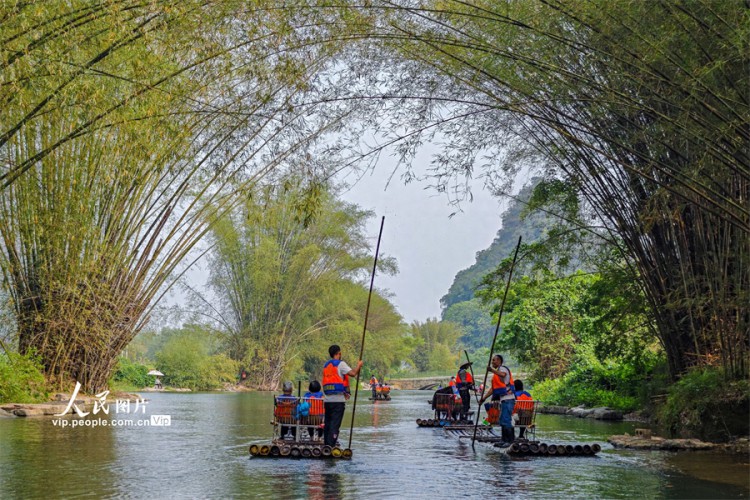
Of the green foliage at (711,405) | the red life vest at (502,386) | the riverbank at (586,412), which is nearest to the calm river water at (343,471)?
the red life vest at (502,386)

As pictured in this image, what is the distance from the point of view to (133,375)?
3962cm

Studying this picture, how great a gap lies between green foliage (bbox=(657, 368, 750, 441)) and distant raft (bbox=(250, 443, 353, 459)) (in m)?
5.26

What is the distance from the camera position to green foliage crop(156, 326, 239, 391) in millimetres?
39875

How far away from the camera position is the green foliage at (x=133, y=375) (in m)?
38.1

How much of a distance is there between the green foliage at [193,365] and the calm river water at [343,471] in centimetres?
2783

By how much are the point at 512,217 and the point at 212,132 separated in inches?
4056

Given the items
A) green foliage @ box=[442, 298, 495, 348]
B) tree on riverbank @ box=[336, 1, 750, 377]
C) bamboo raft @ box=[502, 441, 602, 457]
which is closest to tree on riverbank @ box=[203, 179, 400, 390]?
tree on riverbank @ box=[336, 1, 750, 377]

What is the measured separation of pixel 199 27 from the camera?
8078mm

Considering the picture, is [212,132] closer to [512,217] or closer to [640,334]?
[640,334]

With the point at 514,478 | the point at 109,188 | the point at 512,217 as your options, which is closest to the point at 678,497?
the point at 514,478

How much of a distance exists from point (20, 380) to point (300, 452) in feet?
29.8

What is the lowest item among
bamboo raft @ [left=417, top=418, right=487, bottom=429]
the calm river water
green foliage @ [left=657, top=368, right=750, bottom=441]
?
the calm river water

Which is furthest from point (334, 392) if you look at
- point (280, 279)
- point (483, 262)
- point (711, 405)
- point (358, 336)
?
point (483, 262)

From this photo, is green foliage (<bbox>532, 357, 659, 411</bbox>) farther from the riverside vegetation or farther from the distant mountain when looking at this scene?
the distant mountain
